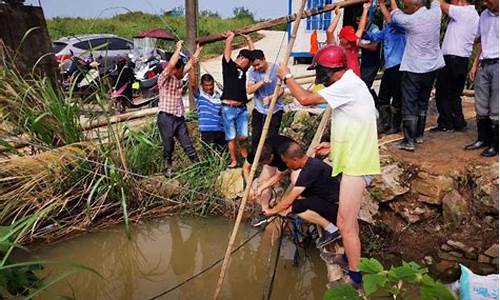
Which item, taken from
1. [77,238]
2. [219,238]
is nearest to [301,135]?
[219,238]

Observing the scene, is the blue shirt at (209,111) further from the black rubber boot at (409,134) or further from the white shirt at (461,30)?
the white shirt at (461,30)

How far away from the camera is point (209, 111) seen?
5.59m

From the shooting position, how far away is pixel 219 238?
4805 millimetres

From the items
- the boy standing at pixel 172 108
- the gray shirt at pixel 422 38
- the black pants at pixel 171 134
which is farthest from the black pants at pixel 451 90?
the black pants at pixel 171 134

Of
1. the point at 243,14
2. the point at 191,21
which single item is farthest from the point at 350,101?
the point at 243,14

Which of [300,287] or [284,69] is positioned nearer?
[284,69]

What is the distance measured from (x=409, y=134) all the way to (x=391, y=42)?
992mm

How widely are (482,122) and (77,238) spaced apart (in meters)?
4.06

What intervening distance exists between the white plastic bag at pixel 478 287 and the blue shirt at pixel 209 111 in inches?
137

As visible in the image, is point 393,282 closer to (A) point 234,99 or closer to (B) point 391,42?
(B) point 391,42

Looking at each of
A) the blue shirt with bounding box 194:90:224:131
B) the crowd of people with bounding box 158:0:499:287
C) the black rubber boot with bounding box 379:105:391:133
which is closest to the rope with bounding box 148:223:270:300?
the crowd of people with bounding box 158:0:499:287

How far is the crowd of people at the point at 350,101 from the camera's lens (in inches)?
127

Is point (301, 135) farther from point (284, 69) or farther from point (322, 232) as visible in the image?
point (284, 69)

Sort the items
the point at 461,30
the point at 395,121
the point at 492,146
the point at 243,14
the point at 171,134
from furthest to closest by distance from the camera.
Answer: the point at 243,14, the point at 171,134, the point at 395,121, the point at 461,30, the point at 492,146
